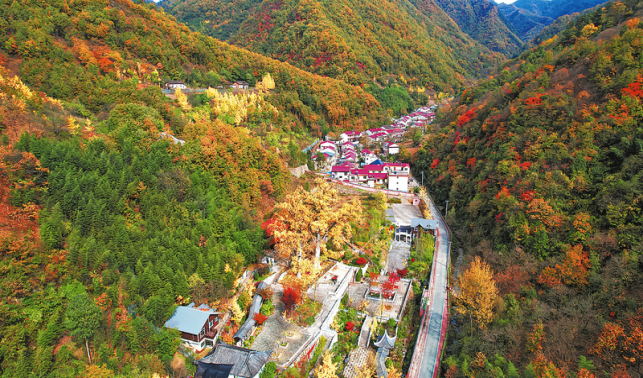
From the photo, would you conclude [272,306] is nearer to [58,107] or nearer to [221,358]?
[221,358]

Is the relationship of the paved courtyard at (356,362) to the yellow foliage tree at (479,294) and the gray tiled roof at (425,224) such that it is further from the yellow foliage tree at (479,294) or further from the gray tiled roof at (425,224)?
the gray tiled roof at (425,224)

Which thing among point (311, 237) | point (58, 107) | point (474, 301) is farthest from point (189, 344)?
point (58, 107)

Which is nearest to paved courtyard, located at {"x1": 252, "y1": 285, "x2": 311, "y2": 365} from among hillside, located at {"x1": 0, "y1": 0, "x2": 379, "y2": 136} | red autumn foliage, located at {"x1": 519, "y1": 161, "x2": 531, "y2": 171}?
hillside, located at {"x1": 0, "y1": 0, "x2": 379, "y2": 136}

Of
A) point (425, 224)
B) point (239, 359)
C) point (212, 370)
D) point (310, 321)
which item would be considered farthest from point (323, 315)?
point (425, 224)

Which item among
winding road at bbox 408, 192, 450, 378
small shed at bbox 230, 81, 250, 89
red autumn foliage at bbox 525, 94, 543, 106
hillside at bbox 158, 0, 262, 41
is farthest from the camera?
hillside at bbox 158, 0, 262, 41

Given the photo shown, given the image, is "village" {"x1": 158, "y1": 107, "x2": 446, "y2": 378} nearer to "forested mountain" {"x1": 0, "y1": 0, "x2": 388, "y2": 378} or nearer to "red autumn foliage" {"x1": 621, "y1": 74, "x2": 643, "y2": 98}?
"forested mountain" {"x1": 0, "y1": 0, "x2": 388, "y2": 378}

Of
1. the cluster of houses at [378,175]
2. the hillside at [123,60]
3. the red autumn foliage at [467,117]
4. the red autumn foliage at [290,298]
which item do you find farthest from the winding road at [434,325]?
the hillside at [123,60]
